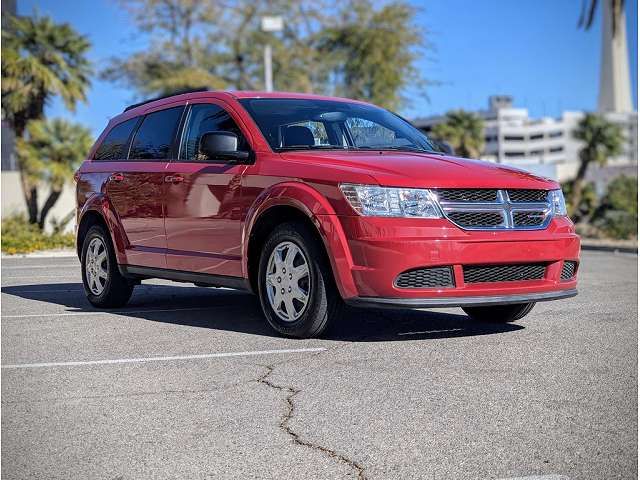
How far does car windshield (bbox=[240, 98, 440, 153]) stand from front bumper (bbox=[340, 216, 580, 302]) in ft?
4.38

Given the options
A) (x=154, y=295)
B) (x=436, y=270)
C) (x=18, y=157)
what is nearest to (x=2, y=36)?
(x=18, y=157)

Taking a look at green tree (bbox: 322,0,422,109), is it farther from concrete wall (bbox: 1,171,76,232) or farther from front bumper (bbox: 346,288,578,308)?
front bumper (bbox: 346,288,578,308)

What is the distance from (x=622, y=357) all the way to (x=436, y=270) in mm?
1356

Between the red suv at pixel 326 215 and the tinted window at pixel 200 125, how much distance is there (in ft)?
0.04

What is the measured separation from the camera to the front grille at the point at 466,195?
22.0 feet

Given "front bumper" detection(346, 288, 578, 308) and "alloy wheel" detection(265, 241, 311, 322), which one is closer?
"front bumper" detection(346, 288, 578, 308)

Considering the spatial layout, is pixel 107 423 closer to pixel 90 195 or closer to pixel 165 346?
pixel 165 346

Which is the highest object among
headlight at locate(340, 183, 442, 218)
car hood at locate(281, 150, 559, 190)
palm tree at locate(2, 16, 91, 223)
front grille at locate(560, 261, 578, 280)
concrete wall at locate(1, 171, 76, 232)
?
palm tree at locate(2, 16, 91, 223)

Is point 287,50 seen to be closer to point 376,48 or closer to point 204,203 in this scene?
point 376,48

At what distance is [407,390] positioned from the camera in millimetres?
5484

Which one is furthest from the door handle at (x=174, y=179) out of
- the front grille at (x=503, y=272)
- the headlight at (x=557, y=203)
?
the headlight at (x=557, y=203)

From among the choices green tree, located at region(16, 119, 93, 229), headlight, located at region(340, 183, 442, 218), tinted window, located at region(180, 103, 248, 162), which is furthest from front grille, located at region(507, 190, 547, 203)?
green tree, located at region(16, 119, 93, 229)

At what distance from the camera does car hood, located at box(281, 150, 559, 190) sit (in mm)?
6715

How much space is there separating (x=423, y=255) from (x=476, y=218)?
494mm
